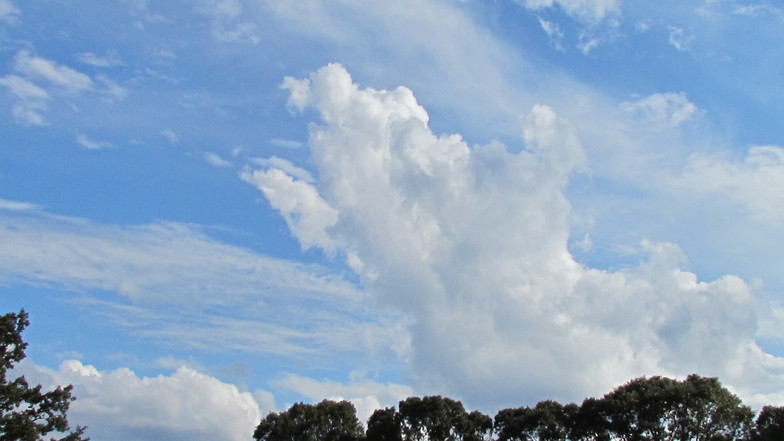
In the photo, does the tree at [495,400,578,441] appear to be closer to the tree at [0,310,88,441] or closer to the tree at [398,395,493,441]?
the tree at [398,395,493,441]

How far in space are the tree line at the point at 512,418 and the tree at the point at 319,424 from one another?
0.59 feet

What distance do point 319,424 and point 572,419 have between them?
156 feet

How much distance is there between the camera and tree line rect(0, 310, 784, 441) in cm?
5544

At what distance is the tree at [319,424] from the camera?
12206 cm

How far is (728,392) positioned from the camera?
86.1 meters

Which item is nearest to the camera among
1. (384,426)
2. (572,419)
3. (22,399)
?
(22,399)

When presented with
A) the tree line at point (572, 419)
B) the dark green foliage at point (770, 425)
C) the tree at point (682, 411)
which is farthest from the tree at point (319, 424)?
the dark green foliage at point (770, 425)

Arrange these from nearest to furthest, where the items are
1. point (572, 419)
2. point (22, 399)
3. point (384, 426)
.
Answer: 1. point (22, 399)
2. point (572, 419)
3. point (384, 426)

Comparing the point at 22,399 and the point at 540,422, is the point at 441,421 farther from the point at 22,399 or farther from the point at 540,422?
the point at 22,399

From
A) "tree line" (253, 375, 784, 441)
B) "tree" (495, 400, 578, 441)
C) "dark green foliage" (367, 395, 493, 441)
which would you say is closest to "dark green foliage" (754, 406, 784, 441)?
"tree line" (253, 375, 784, 441)

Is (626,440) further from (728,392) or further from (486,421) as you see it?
(486,421)

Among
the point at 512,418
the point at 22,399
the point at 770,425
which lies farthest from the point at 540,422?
the point at 22,399

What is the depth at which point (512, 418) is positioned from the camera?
109 m

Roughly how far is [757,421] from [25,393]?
83767mm
